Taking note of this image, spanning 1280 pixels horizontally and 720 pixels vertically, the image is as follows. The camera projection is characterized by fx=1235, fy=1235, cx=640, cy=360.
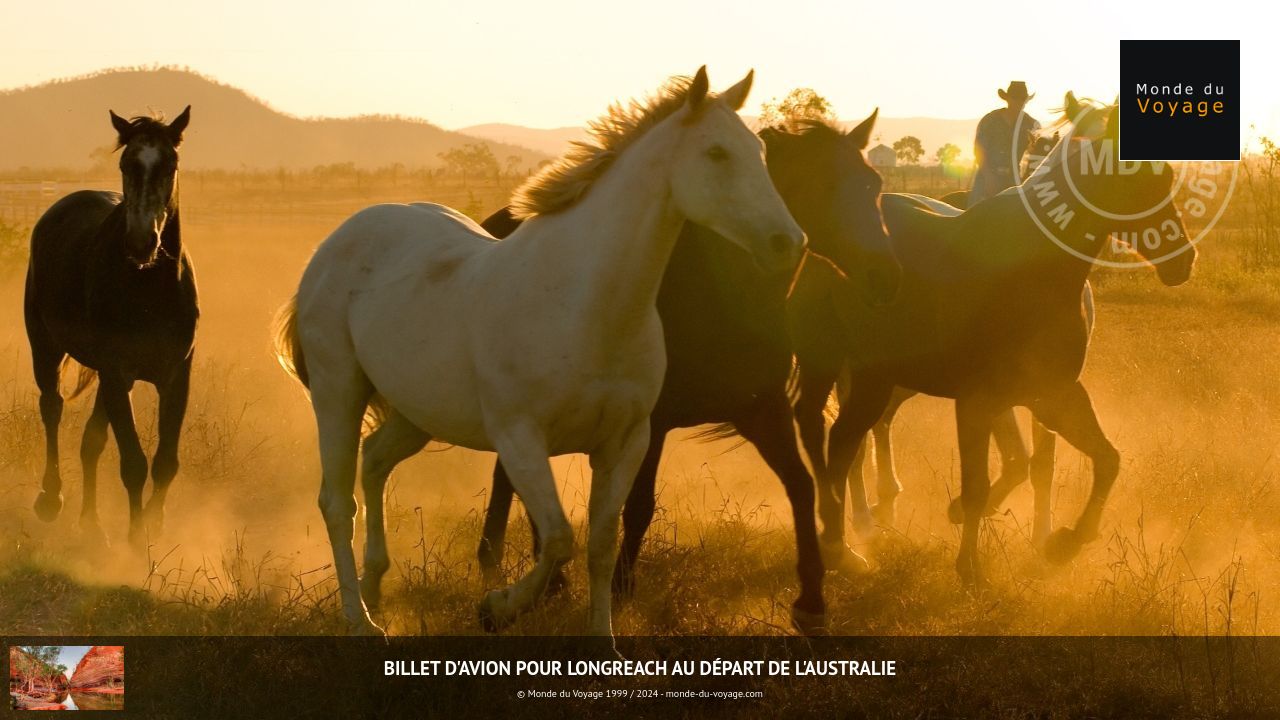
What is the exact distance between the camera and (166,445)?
300 inches

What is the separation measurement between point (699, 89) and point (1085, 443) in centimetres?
339

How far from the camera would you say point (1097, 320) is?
1616 cm

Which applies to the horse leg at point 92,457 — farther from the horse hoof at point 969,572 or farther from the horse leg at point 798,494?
the horse hoof at point 969,572

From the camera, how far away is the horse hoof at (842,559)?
6.62 metres

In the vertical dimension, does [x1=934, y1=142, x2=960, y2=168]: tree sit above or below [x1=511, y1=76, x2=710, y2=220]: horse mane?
above

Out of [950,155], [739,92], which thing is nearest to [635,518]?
[739,92]

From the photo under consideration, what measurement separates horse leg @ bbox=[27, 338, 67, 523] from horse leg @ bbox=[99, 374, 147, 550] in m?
0.95

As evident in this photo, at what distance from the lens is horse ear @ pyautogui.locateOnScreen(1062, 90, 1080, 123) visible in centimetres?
759

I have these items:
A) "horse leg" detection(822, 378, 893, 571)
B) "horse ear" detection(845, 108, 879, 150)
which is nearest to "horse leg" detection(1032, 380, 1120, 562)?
"horse leg" detection(822, 378, 893, 571)

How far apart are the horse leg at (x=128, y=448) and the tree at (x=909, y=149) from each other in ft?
287

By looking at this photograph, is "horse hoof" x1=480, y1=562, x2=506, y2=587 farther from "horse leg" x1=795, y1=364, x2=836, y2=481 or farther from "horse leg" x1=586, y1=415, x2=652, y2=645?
"horse leg" x1=795, y1=364, x2=836, y2=481

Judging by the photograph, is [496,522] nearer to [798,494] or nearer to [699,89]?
[798,494]

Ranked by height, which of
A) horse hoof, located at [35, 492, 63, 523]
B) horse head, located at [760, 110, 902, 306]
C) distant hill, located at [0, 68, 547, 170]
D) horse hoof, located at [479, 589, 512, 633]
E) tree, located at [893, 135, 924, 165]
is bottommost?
horse hoof, located at [35, 492, 63, 523]

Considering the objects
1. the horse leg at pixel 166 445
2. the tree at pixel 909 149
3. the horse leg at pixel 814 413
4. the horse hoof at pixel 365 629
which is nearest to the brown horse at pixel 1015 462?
the horse leg at pixel 814 413
